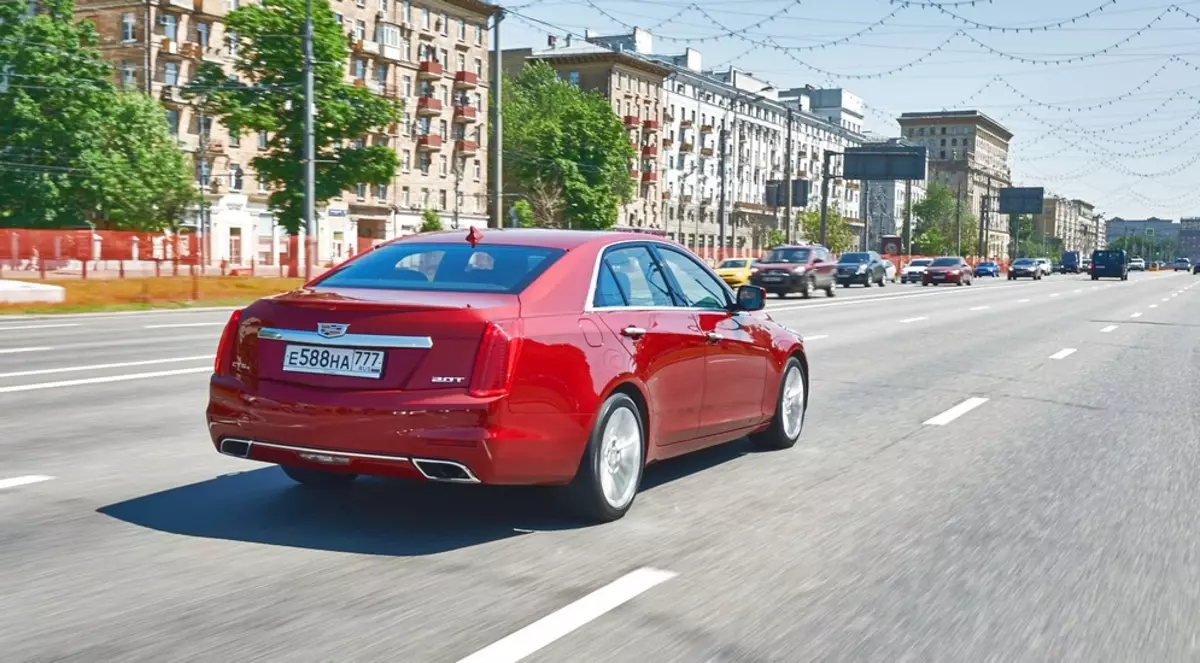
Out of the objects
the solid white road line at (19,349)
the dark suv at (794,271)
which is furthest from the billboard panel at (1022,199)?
the solid white road line at (19,349)

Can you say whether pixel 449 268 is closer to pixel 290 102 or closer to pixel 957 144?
pixel 290 102

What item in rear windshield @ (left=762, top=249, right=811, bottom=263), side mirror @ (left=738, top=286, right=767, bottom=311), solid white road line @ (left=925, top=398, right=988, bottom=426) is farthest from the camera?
rear windshield @ (left=762, top=249, right=811, bottom=263)

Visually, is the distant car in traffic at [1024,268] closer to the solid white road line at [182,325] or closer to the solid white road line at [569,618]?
the solid white road line at [182,325]

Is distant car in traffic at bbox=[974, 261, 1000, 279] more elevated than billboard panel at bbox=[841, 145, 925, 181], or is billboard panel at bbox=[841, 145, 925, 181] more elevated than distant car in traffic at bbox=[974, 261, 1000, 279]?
billboard panel at bbox=[841, 145, 925, 181]

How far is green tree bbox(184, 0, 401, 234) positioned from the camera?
55.0 m

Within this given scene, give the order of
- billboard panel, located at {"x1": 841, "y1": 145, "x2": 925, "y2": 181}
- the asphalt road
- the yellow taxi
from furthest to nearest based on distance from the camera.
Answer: billboard panel, located at {"x1": 841, "y1": 145, "x2": 925, "y2": 181}
the yellow taxi
the asphalt road

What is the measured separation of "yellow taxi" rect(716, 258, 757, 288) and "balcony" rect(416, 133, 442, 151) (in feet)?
140

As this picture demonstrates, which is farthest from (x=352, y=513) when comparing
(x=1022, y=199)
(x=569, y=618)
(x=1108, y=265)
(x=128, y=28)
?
(x=1022, y=199)

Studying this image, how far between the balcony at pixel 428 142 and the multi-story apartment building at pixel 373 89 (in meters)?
0.09

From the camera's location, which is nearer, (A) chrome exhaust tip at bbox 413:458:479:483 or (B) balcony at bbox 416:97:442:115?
(A) chrome exhaust tip at bbox 413:458:479:483

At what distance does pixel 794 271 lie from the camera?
41.3 metres

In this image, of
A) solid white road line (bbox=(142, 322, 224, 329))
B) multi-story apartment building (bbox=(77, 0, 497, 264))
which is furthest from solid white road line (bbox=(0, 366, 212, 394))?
multi-story apartment building (bbox=(77, 0, 497, 264))

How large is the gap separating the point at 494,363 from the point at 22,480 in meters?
2.87

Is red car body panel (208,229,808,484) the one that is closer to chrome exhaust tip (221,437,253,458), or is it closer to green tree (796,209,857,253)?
chrome exhaust tip (221,437,253,458)
